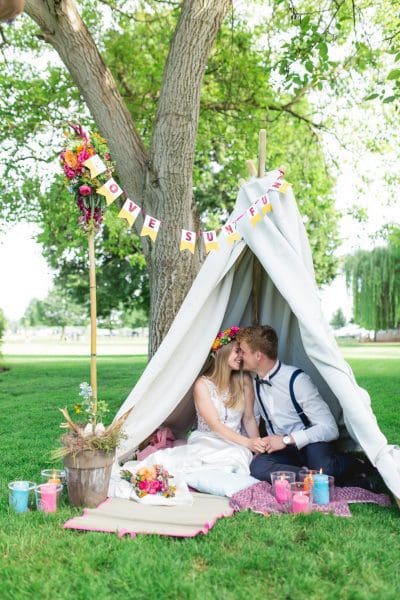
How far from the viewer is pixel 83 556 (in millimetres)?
2939

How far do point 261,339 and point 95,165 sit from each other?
5.39 feet

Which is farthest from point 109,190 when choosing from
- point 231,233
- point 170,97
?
point 170,97

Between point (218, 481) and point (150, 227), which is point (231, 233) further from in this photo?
point (218, 481)

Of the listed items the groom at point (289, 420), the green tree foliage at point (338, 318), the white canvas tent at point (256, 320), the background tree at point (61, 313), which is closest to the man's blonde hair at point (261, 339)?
the groom at point (289, 420)

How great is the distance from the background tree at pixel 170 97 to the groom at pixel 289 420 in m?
1.41

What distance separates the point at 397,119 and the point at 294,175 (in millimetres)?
1987

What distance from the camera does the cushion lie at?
4.00m

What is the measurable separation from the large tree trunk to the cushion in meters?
1.76

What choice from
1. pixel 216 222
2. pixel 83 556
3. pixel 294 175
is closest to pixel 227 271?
pixel 83 556

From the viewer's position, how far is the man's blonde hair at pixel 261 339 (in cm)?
449

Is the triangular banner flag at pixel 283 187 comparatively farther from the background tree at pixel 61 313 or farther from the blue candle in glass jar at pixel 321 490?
the background tree at pixel 61 313

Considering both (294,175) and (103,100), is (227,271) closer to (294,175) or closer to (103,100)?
(103,100)

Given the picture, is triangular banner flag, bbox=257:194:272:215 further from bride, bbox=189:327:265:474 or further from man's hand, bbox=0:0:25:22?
man's hand, bbox=0:0:25:22

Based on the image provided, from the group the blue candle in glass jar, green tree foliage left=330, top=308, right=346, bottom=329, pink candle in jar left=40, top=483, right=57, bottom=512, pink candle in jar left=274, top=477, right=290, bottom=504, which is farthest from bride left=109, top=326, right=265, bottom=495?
green tree foliage left=330, top=308, right=346, bottom=329
